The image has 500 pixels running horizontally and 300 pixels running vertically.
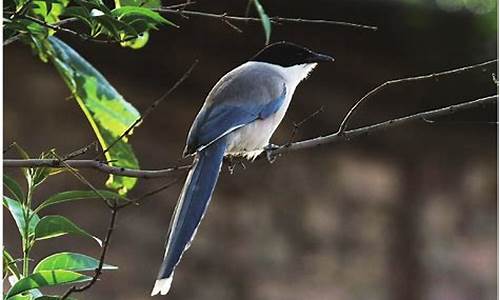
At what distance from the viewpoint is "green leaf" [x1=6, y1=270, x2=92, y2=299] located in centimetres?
117

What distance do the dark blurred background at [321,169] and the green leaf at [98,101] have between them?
1866 mm

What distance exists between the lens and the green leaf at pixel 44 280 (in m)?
1.17

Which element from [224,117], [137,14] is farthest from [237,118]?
[137,14]

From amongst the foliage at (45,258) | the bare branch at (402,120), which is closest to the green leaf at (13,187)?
the foliage at (45,258)

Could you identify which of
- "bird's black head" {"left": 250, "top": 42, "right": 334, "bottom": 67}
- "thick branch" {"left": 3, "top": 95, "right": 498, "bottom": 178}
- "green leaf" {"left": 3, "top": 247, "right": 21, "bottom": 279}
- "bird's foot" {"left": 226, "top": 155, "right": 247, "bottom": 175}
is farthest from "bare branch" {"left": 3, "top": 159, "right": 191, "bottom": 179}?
"bird's black head" {"left": 250, "top": 42, "right": 334, "bottom": 67}

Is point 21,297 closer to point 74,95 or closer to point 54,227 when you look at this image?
point 54,227

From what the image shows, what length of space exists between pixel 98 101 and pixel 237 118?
36cm

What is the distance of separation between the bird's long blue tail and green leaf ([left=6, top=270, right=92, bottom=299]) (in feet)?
0.30

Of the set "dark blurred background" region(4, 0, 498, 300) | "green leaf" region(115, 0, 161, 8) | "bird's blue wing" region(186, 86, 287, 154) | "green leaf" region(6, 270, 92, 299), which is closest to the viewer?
"green leaf" region(6, 270, 92, 299)

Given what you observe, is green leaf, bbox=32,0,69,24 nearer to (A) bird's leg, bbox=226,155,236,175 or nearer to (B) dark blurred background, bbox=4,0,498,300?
(A) bird's leg, bbox=226,155,236,175

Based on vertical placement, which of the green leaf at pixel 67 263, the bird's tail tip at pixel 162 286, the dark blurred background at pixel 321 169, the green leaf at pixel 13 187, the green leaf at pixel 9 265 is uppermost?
the green leaf at pixel 13 187

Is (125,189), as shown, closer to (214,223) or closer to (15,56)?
(15,56)

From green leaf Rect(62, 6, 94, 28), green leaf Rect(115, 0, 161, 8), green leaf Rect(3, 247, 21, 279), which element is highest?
green leaf Rect(62, 6, 94, 28)

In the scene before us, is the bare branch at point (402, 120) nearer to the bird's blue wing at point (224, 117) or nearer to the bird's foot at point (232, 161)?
the bird's blue wing at point (224, 117)
